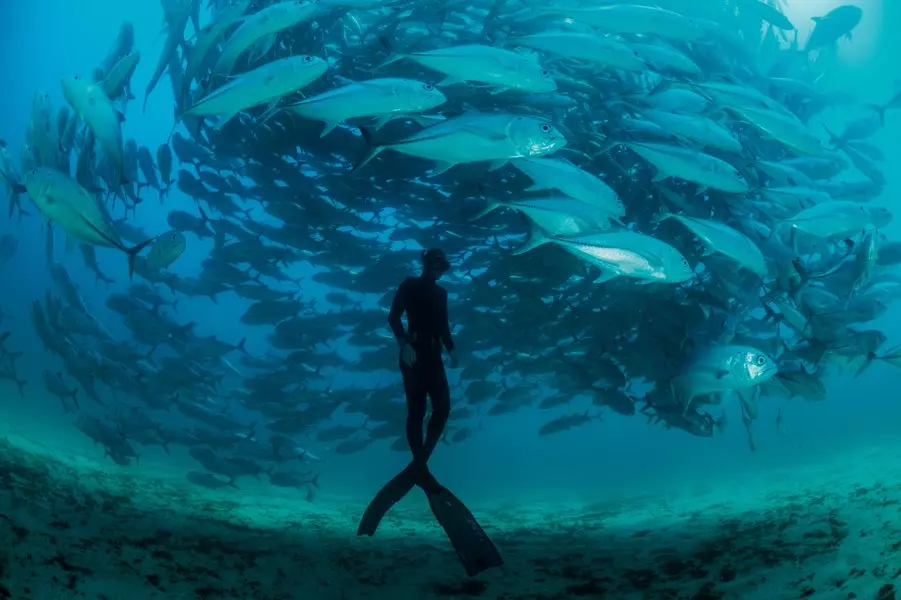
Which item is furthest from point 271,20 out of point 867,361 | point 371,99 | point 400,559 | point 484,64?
point 867,361

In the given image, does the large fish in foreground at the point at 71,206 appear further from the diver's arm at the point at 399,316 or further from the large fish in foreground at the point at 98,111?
the diver's arm at the point at 399,316

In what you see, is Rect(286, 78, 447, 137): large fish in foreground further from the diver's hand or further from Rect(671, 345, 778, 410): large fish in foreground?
Rect(671, 345, 778, 410): large fish in foreground

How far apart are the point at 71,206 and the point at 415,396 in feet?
10.2

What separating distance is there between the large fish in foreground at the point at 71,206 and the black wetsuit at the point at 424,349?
236 cm

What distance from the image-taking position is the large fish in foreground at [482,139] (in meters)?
3.92

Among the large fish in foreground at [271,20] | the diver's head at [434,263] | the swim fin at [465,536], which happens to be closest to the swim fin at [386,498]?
the swim fin at [465,536]

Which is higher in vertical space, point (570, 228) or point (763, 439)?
point (763, 439)

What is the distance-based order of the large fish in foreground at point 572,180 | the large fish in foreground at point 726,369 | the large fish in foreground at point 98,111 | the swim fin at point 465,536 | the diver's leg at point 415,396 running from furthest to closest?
the diver's leg at point 415,396
the large fish in foreground at point 726,369
the large fish in foreground at point 572,180
the large fish in foreground at point 98,111
the swim fin at point 465,536

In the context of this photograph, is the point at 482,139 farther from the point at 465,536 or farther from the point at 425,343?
the point at 465,536

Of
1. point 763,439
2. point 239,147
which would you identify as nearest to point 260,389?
point 239,147

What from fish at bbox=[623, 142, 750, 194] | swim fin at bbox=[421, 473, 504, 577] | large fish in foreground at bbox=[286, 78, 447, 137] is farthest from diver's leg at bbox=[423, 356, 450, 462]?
fish at bbox=[623, 142, 750, 194]

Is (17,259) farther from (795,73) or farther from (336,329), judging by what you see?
(795,73)

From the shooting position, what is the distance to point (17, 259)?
6319 centimetres

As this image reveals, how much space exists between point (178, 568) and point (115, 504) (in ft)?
7.50
